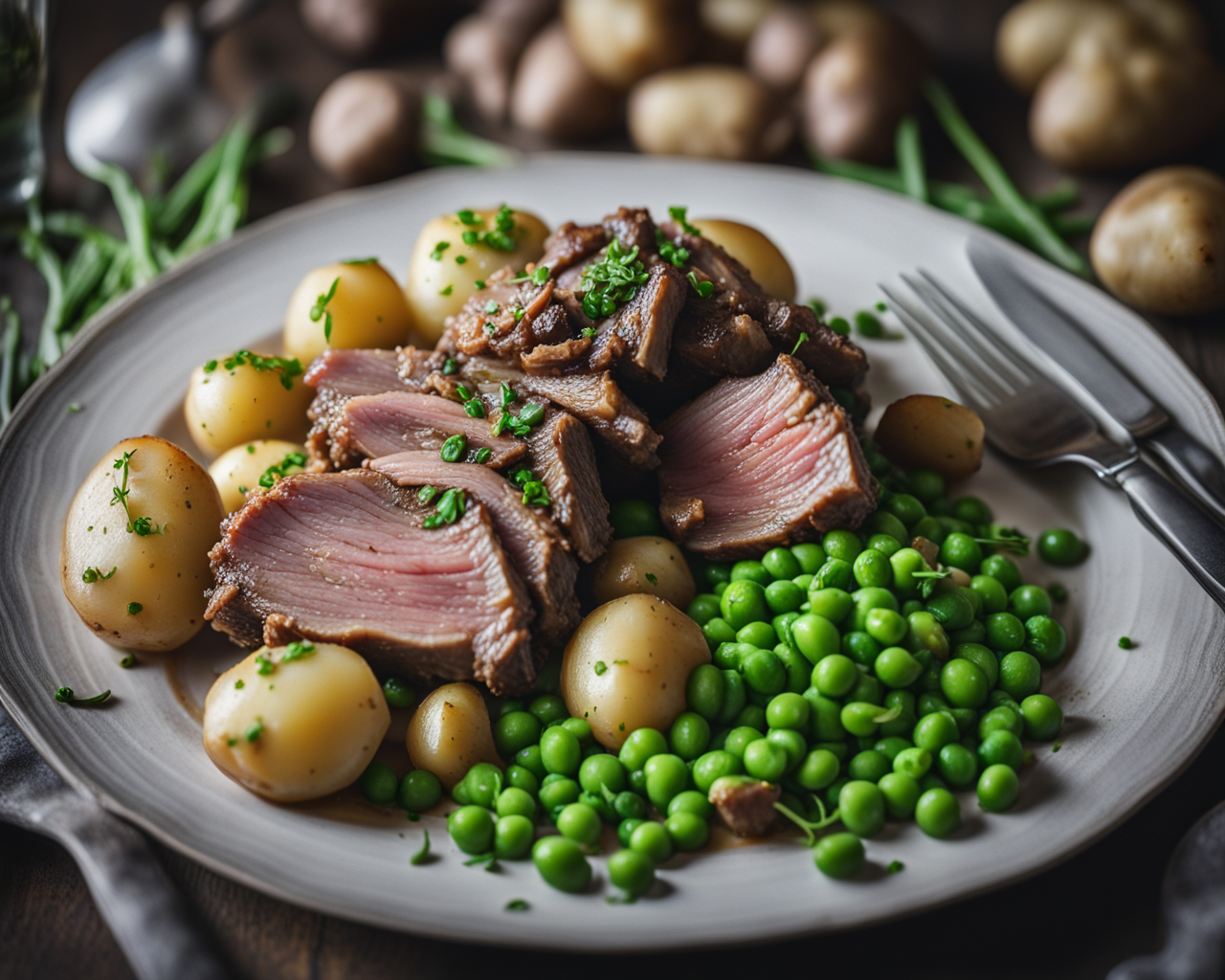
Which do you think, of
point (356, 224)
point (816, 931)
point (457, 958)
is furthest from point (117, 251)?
point (816, 931)

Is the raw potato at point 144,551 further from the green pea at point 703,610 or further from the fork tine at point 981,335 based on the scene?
the fork tine at point 981,335

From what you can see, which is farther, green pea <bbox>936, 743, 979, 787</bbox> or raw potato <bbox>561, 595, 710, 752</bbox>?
raw potato <bbox>561, 595, 710, 752</bbox>

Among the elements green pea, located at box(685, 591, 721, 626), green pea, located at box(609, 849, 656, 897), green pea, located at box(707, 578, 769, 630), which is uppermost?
green pea, located at box(707, 578, 769, 630)

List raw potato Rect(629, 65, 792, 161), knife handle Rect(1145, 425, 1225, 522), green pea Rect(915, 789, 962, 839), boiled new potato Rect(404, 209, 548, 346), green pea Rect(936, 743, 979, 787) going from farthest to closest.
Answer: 1. raw potato Rect(629, 65, 792, 161)
2. boiled new potato Rect(404, 209, 548, 346)
3. knife handle Rect(1145, 425, 1225, 522)
4. green pea Rect(936, 743, 979, 787)
5. green pea Rect(915, 789, 962, 839)

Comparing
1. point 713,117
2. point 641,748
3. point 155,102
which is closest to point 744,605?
point 641,748

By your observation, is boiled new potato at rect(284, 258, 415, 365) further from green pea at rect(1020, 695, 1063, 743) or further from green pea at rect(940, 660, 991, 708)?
green pea at rect(1020, 695, 1063, 743)

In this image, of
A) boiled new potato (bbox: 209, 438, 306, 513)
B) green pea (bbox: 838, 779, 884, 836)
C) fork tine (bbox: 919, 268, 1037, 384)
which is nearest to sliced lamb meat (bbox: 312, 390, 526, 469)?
boiled new potato (bbox: 209, 438, 306, 513)

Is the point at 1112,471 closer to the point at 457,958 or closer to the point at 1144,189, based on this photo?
the point at 1144,189

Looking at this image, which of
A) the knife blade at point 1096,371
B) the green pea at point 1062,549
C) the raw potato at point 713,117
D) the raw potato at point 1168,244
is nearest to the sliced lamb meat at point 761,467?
the green pea at point 1062,549
